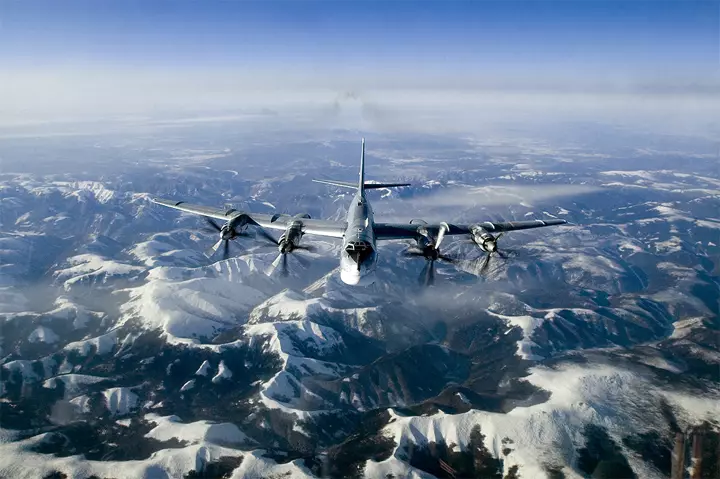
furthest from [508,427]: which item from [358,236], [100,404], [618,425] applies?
[100,404]

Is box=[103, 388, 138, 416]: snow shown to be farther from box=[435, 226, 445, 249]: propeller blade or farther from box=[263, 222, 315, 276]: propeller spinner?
box=[435, 226, 445, 249]: propeller blade

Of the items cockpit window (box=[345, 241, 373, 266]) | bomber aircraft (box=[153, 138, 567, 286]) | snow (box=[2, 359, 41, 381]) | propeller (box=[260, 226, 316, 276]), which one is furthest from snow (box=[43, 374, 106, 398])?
cockpit window (box=[345, 241, 373, 266])

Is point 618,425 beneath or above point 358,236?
beneath

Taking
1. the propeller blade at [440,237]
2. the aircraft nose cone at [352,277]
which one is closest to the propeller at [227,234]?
the aircraft nose cone at [352,277]

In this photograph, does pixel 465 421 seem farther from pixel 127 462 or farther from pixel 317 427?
pixel 127 462

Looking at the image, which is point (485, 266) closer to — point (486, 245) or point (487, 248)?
point (487, 248)

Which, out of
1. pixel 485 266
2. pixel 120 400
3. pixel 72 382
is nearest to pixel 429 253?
pixel 485 266
